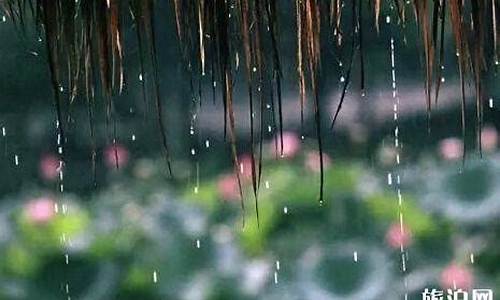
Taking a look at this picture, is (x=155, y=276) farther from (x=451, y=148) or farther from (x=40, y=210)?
(x=451, y=148)

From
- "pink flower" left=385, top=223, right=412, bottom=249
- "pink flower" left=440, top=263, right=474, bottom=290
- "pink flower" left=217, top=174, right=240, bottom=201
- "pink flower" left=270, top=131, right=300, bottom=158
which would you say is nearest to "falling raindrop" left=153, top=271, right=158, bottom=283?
"pink flower" left=217, top=174, right=240, bottom=201

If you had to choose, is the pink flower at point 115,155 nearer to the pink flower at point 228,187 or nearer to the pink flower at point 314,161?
the pink flower at point 228,187

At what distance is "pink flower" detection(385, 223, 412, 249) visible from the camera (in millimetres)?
2164

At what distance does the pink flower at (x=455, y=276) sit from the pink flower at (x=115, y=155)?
859 millimetres

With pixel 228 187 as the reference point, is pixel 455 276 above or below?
below

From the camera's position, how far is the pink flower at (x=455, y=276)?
2.19 meters

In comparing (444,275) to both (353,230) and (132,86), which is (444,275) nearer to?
(353,230)

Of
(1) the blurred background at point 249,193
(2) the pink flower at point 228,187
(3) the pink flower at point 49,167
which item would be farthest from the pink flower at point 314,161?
(3) the pink flower at point 49,167

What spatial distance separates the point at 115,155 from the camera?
6.95 feet

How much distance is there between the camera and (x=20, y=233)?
7.13ft

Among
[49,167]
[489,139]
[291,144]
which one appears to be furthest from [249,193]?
[489,139]

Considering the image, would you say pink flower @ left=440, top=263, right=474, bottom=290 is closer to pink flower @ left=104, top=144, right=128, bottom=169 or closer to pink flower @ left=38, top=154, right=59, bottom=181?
pink flower @ left=104, top=144, right=128, bottom=169

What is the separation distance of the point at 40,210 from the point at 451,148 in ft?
3.43

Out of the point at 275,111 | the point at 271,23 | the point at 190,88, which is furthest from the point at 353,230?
the point at 271,23
